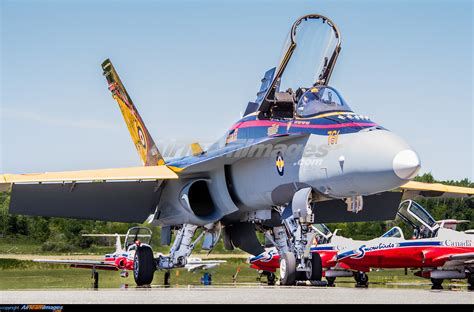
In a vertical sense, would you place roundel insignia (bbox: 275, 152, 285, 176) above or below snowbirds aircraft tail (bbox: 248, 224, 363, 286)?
above

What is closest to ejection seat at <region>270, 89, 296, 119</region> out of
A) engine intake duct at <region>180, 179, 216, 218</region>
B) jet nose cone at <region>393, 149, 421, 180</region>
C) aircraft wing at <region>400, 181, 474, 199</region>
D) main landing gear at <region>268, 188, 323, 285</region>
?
main landing gear at <region>268, 188, 323, 285</region>

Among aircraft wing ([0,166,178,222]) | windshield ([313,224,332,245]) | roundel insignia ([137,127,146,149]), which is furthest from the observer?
windshield ([313,224,332,245])

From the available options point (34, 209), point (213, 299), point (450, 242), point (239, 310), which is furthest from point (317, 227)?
point (239, 310)

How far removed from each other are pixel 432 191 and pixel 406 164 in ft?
17.5

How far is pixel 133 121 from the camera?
60.0 feet

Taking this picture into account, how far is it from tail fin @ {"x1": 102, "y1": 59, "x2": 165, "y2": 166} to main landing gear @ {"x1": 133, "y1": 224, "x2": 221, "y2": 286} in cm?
265

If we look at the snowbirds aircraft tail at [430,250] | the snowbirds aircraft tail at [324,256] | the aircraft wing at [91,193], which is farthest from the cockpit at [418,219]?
the aircraft wing at [91,193]

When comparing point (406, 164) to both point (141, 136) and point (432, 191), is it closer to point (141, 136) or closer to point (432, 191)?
point (432, 191)

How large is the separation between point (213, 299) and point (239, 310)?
5.54 feet

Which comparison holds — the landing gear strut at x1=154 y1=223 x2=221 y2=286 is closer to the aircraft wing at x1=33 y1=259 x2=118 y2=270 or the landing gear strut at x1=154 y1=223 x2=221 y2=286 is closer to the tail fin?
the tail fin

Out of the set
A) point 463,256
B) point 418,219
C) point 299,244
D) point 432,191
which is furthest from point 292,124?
point 463,256

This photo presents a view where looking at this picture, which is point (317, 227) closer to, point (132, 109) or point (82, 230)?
point (132, 109)

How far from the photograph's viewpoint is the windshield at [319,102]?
11383 mm

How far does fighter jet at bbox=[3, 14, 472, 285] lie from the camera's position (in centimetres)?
1054
